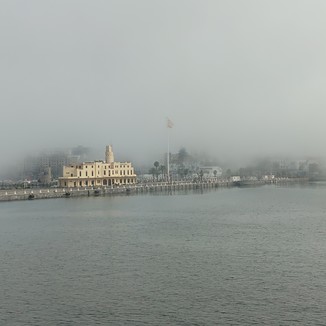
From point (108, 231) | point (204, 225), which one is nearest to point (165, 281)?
point (108, 231)

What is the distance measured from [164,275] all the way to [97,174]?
113 metres

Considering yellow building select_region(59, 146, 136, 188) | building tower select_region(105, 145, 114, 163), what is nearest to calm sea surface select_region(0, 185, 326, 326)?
yellow building select_region(59, 146, 136, 188)

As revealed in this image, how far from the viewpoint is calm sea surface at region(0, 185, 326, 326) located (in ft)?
75.3

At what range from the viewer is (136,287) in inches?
1069

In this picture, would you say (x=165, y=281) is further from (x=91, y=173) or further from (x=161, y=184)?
(x=161, y=184)

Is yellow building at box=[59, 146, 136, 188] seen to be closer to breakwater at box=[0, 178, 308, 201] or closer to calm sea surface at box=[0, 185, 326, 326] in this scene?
breakwater at box=[0, 178, 308, 201]

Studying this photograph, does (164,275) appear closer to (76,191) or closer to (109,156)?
(76,191)

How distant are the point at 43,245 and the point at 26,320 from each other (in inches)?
779

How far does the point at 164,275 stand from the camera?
97.6 feet

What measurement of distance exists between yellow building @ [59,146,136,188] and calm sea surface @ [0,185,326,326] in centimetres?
8360

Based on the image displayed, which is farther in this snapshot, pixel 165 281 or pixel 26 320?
pixel 165 281

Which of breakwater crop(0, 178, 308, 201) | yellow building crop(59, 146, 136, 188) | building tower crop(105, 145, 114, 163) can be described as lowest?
breakwater crop(0, 178, 308, 201)

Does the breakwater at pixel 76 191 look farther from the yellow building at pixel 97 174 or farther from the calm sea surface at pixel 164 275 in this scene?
the calm sea surface at pixel 164 275

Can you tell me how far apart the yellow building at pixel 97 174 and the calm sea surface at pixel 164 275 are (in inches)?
3291
